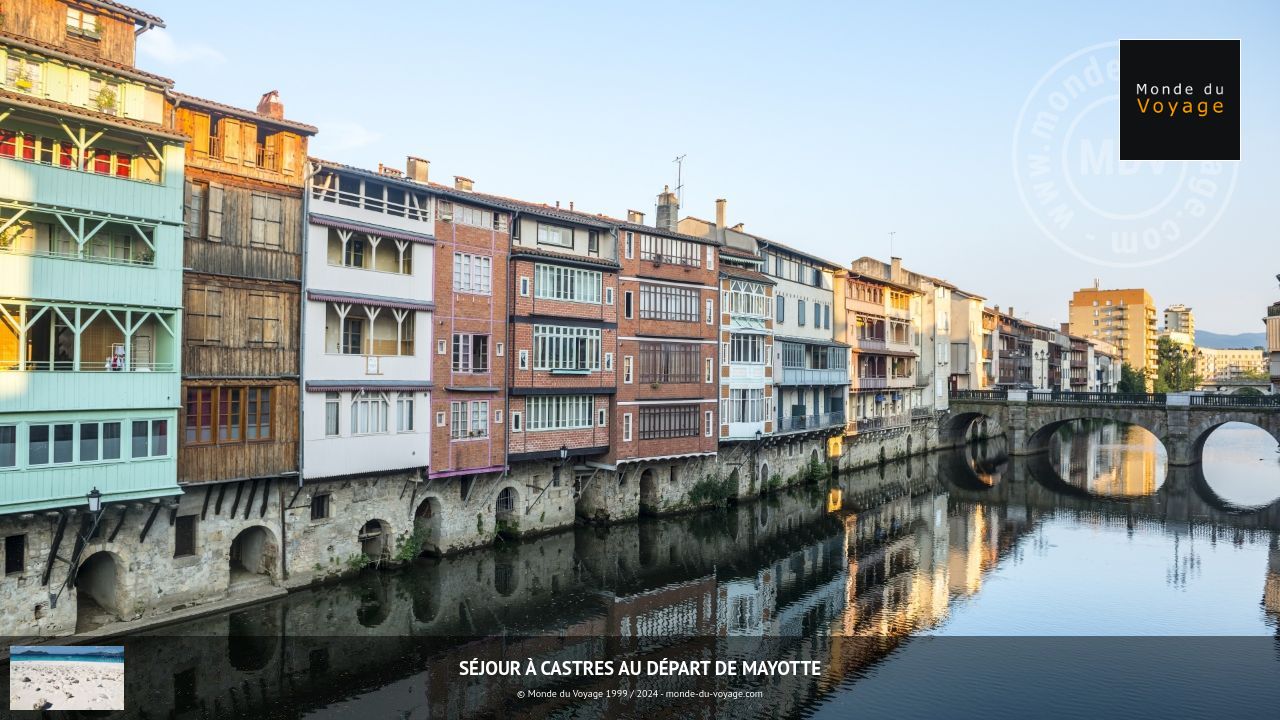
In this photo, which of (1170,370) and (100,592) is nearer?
(100,592)

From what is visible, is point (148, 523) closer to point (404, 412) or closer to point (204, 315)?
point (204, 315)

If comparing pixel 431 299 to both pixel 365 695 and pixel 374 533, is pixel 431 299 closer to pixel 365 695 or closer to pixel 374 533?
pixel 374 533

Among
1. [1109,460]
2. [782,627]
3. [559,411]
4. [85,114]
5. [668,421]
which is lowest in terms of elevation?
[782,627]

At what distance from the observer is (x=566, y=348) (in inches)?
1674

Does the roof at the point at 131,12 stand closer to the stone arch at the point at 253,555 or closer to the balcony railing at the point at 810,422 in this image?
the stone arch at the point at 253,555

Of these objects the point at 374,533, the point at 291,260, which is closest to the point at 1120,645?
the point at 374,533

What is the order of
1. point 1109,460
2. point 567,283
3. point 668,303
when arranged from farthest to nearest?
point 1109,460, point 668,303, point 567,283

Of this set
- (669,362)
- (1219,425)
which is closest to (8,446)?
(669,362)

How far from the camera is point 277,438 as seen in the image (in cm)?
3156

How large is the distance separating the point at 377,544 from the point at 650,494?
61.9 feet

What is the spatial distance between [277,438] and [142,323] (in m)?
6.57

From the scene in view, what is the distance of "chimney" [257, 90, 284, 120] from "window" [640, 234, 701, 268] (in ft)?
67.8

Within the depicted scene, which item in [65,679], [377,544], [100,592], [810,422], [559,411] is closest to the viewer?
[65,679]

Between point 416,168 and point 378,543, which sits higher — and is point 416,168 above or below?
above
